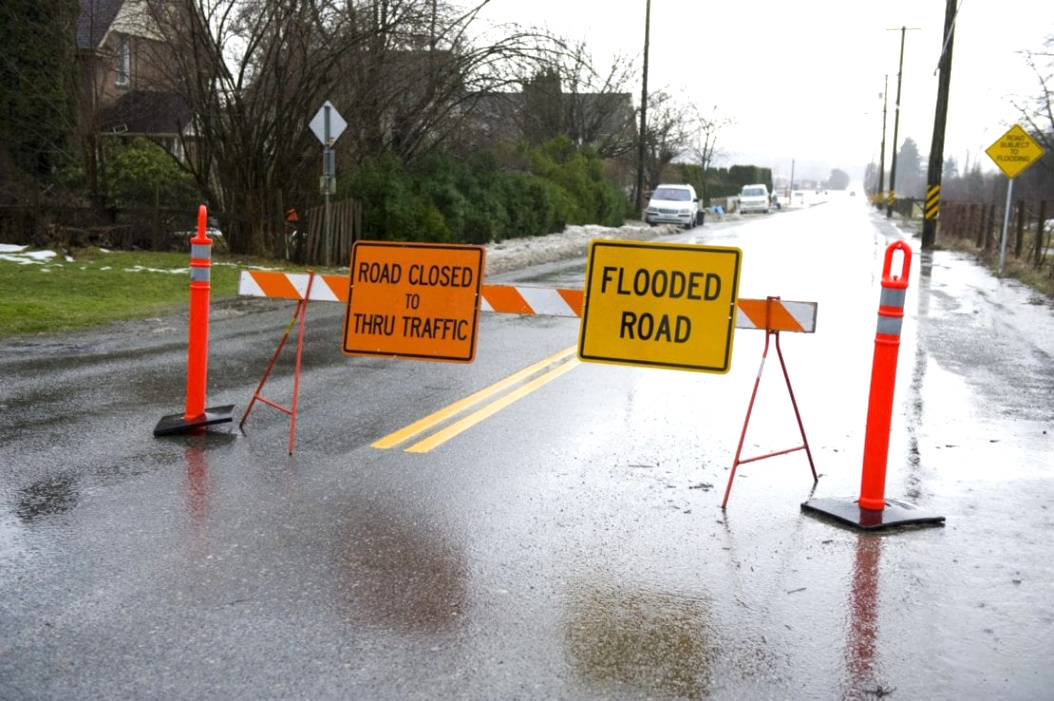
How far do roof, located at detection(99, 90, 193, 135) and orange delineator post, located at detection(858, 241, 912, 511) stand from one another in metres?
31.9

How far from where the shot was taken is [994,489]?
6277mm

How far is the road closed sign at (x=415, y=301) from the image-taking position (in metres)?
6.67

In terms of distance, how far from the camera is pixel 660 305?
609cm

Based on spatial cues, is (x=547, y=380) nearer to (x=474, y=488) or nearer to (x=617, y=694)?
(x=474, y=488)

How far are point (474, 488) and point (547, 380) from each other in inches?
134

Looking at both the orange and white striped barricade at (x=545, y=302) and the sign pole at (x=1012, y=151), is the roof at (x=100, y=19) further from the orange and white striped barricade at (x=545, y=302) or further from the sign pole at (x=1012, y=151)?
the orange and white striped barricade at (x=545, y=302)

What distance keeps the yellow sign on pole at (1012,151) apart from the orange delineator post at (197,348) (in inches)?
759

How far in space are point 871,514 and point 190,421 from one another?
14.3ft

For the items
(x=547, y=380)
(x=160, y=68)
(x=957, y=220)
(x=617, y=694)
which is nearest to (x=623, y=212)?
(x=957, y=220)

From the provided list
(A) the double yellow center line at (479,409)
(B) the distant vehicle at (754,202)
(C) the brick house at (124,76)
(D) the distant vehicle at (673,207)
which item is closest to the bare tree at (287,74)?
(C) the brick house at (124,76)

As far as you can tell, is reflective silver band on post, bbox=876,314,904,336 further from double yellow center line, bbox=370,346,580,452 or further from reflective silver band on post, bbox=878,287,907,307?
double yellow center line, bbox=370,346,580,452

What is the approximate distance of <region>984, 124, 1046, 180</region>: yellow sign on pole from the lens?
21.8m

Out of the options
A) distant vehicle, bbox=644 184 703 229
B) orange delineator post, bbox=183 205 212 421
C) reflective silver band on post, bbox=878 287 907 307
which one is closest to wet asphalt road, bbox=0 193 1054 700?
orange delineator post, bbox=183 205 212 421

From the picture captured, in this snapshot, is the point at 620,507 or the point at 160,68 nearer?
the point at 620,507
